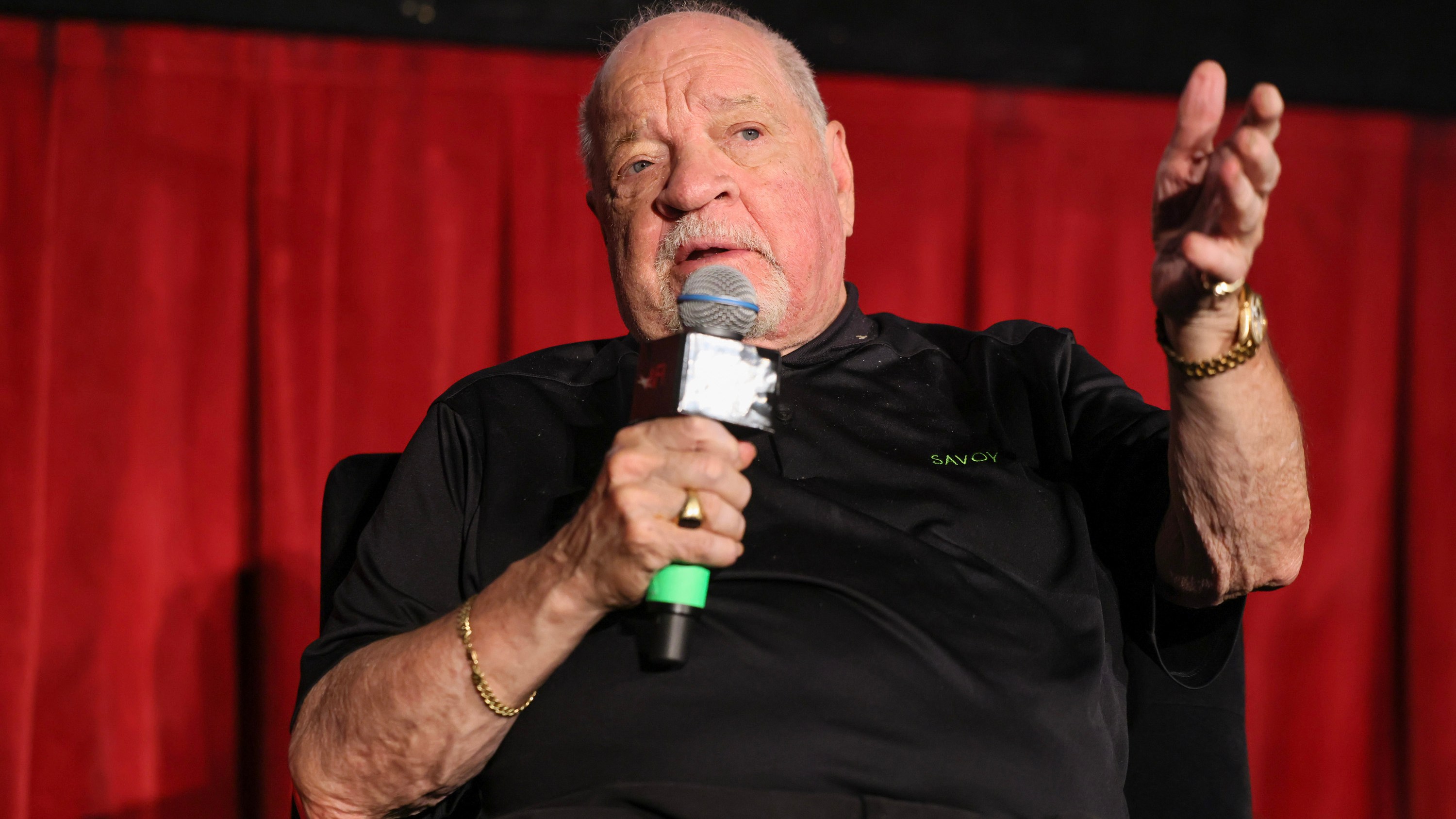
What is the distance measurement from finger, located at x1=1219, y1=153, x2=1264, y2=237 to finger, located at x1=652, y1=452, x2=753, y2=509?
0.44 m

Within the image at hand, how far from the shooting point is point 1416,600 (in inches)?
111

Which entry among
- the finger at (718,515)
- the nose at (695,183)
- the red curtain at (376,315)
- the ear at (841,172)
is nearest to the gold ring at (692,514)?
the finger at (718,515)

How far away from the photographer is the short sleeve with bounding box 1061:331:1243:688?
3.98ft

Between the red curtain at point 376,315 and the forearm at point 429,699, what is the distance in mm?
1358

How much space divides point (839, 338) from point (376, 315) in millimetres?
1439

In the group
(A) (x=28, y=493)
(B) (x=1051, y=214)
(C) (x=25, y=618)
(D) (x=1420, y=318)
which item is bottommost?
(C) (x=25, y=618)

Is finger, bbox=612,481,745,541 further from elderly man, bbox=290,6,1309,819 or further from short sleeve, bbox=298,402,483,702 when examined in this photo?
short sleeve, bbox=298,402,483,702

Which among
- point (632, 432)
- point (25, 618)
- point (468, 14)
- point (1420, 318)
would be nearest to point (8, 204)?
point (25, 618)

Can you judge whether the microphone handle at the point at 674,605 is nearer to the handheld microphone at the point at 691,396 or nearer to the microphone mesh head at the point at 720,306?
the handheld microphone at the point at 691,396

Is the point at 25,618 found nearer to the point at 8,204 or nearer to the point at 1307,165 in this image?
the point at 8,204

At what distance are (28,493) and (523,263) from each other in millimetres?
1141

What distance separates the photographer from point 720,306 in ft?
3.39

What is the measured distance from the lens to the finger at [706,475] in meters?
0.88

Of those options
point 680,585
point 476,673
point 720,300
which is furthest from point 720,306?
point 476,673
